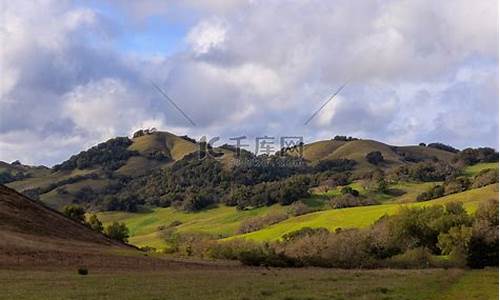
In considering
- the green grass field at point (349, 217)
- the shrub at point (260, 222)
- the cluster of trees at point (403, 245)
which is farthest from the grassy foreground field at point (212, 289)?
the shrub at point (260, 222)

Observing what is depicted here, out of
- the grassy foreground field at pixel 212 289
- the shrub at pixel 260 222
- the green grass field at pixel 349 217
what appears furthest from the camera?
the shrub at pixel 260 222

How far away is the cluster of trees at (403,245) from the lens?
8919 cm

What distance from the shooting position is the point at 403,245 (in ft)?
339

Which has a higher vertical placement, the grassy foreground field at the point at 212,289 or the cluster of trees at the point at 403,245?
the cluster of trees at the point at 403,245

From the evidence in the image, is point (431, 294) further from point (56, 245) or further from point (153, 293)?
point (56, 245)

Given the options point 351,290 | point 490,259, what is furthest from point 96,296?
point 490,259

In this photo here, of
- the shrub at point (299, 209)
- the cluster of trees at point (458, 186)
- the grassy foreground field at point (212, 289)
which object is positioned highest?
the cluster of trees at point (458, 186)

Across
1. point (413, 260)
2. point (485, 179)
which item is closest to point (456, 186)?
point (485, 179)

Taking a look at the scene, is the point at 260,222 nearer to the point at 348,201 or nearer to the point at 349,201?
the point at 348,201

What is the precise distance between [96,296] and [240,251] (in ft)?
176

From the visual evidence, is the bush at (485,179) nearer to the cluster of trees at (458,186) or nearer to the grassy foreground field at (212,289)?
the cluster of trees at (458,186)

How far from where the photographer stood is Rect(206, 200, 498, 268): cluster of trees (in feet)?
293

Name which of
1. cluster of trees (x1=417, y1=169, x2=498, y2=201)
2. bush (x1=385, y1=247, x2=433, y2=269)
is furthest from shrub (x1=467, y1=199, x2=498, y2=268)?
cluster of trees (x1=417, y1=169, x2=498, y2=201)

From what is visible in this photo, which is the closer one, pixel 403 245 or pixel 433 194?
pixel 403 245
